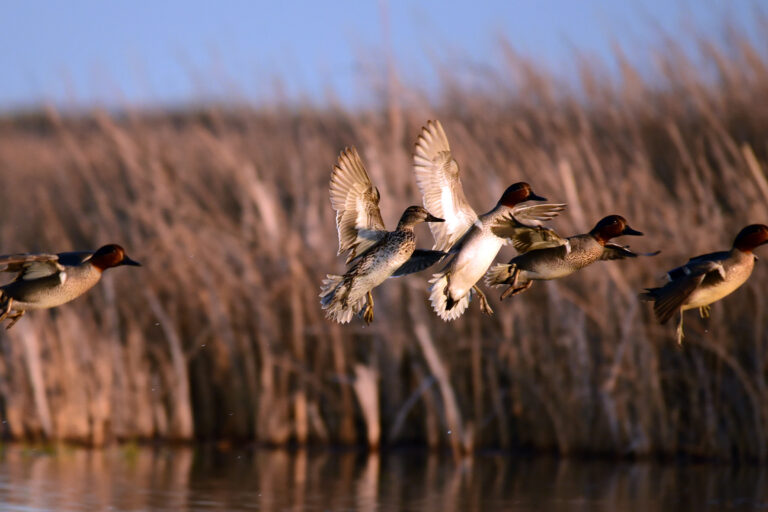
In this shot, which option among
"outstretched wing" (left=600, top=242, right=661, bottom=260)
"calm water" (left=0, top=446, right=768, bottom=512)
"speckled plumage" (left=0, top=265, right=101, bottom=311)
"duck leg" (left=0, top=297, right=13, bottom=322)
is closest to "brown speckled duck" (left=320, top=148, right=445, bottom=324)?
"outstretched wing" (left=600, top=242, right=661, bottom=260)

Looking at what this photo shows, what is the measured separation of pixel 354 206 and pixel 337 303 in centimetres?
26

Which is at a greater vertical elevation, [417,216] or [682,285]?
[417,216]

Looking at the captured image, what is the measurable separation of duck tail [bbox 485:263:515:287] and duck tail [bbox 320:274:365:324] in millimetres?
302

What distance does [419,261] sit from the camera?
2.68 meters

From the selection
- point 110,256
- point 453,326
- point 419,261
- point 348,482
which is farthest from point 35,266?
point 453,326

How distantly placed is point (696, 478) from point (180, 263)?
3821mm

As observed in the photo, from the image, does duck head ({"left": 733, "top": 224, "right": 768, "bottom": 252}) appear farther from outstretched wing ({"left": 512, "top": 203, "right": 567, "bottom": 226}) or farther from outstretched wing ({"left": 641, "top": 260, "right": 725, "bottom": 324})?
outstretched wing ({"left": 512, "top": 203, "right": 567, "bottom": 226})

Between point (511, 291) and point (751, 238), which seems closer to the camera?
point (511, 291)

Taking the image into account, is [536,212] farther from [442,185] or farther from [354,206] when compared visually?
[354,206]

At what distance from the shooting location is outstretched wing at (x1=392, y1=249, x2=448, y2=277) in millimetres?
2573

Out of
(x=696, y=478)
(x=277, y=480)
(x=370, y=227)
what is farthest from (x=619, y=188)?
(x=370, y=227)

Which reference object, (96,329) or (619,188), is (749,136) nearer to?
(619,188)

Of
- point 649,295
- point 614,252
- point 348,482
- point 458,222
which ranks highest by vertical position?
point 458,222

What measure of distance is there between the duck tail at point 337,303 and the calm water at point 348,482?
160 inches
